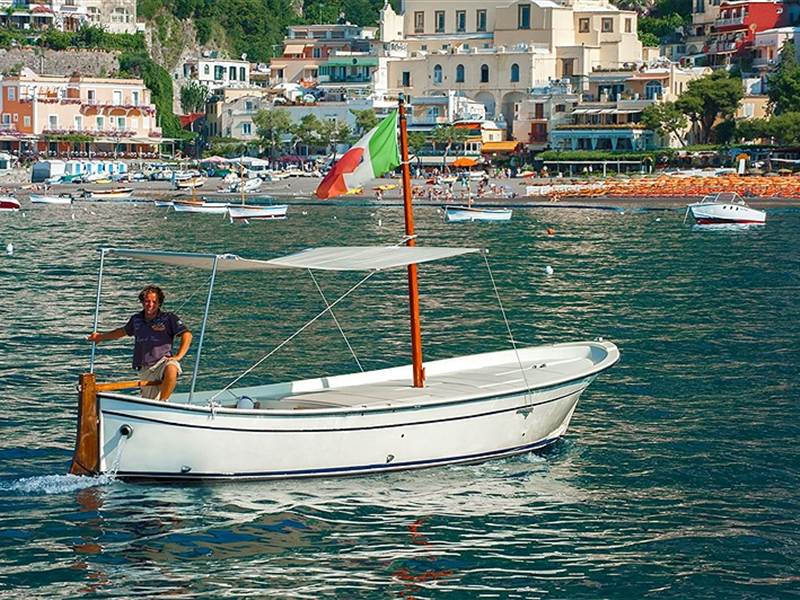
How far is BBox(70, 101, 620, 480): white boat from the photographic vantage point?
73.4 feet

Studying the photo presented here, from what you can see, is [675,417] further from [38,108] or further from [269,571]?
[38,108]

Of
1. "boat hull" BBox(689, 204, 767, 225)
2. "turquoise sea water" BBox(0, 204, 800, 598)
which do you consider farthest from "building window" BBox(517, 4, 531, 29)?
"turquoise sea water" BBox(0, 204, 800, 598)

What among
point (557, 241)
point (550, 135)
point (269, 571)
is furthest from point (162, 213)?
point (269, 571)

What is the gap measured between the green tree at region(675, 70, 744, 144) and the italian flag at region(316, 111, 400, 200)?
357ft

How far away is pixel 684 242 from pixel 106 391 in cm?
5452

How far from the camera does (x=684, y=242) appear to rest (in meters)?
74.2

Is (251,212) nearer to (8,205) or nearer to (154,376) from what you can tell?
(8,205)

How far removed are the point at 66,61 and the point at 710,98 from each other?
210 feet

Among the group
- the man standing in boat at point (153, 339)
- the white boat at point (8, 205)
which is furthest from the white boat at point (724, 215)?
the man standing in boat at point (153, 339)

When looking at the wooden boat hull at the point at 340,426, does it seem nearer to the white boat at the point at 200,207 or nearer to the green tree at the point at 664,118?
the white boat at the point at 200,207

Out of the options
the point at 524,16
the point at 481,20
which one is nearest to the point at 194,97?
the point at 481,20

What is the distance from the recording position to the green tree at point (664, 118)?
129m

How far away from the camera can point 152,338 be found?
23188 mm

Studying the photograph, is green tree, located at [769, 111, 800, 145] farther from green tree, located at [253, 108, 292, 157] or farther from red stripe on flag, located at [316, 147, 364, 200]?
red stripe on flag, located at [316, 147, 364, 200]
